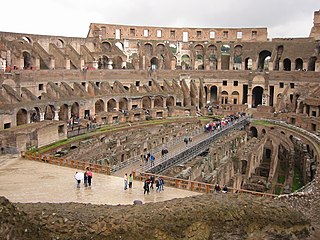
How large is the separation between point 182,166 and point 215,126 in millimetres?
13846

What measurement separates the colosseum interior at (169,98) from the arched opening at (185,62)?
22.7 inches

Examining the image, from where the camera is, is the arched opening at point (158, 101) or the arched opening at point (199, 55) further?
the arched opening at point (199, 55)

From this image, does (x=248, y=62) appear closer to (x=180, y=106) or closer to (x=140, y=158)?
(x=180, y=106)

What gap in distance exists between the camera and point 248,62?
60688mm

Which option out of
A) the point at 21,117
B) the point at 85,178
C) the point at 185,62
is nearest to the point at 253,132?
the point at 185,62

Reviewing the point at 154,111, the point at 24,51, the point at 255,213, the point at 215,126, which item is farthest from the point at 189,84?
the point at 255,213

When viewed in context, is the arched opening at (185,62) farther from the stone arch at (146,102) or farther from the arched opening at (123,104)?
the arched opening at (123,104)

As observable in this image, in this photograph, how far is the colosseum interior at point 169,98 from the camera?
27.4 meters

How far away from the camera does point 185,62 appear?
6038 centimetres

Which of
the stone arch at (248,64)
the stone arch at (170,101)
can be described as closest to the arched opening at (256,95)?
the stone arch at (248,64)

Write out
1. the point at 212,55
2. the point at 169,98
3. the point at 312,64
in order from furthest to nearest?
the point at 212,55
the point at 312,64
the point at 169,98

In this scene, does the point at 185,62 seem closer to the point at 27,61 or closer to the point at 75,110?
the point at 27,61

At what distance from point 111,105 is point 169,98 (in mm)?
7804

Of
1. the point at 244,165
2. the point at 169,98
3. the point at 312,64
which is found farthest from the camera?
the point at 312,64
